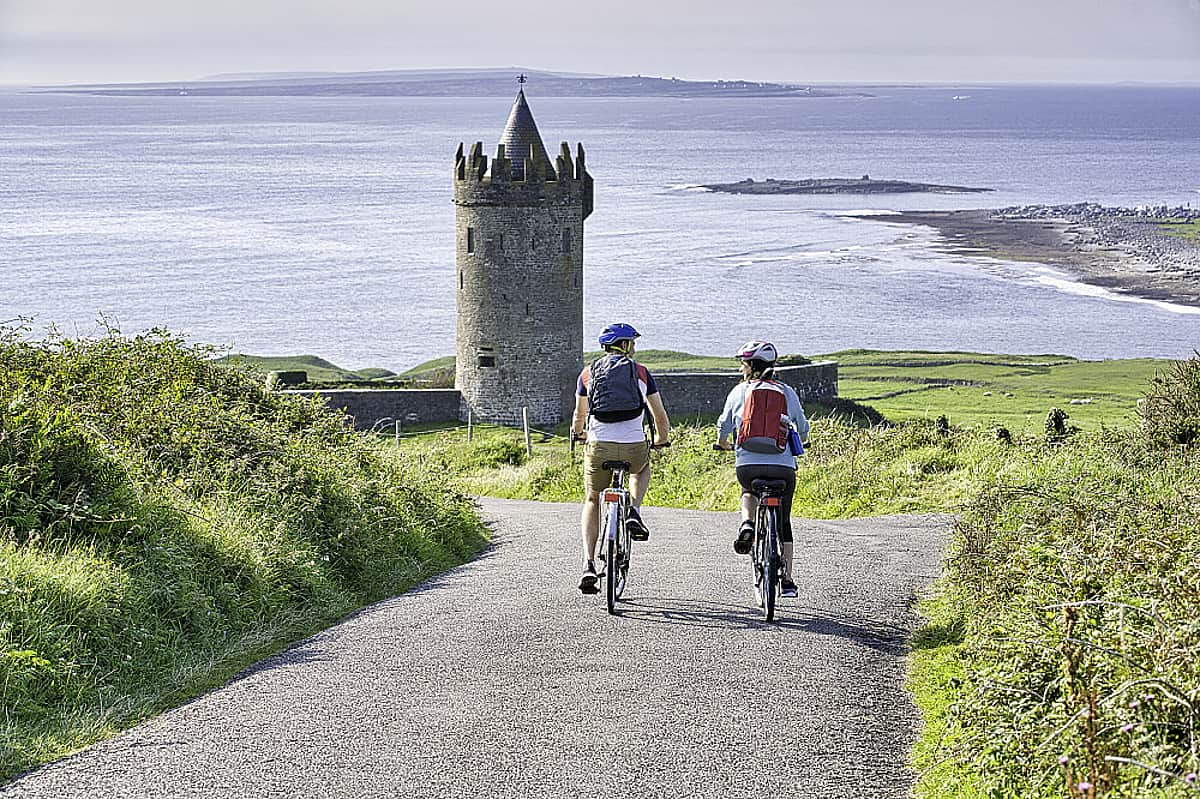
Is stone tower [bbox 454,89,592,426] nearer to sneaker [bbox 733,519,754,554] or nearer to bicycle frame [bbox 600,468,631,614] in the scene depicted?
bicycle frame [bbox 600,468,631,614]

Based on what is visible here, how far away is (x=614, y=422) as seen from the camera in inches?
389

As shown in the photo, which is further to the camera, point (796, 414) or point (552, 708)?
point (796, 414)

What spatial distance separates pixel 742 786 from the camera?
6273 millimetres

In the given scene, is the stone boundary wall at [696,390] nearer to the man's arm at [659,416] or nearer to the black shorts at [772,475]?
the man's arm at [659,416]

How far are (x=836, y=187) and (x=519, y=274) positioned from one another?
138 m

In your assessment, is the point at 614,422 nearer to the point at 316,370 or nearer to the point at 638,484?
the point at 638,484

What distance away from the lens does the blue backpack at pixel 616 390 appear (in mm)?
9742

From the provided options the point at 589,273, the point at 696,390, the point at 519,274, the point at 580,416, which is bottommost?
the point at 589,273

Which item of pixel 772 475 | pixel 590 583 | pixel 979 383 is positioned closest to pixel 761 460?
pixel 772 475

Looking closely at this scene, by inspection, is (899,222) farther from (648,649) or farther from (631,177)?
(648,649)

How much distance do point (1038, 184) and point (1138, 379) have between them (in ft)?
448

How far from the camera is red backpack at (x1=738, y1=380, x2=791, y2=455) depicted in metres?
9.44

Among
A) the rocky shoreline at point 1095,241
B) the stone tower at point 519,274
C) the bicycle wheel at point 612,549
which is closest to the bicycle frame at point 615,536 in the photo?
the bicycle wheel at point 612,549

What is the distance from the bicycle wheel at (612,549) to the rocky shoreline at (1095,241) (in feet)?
322
